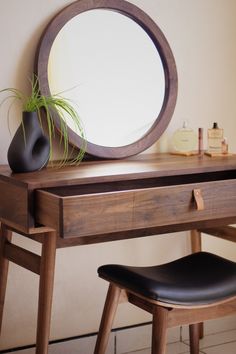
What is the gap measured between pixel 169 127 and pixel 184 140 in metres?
0.09

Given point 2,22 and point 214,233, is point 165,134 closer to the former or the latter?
point 214,233

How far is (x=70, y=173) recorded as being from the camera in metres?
2.11

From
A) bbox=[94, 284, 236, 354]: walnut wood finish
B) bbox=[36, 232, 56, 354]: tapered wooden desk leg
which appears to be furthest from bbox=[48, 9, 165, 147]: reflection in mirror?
bbox=[94, 284, 236, 354]: walnut wood finish

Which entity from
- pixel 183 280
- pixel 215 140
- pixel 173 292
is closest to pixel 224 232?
pixel 215 140

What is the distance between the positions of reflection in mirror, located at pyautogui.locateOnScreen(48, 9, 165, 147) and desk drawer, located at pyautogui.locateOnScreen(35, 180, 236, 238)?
407 mm

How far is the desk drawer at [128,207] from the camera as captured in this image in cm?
180

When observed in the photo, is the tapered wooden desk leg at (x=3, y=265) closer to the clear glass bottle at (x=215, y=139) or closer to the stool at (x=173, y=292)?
the stool at (x=173, y=292)

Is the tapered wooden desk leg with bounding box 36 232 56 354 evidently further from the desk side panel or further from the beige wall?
the beige wall

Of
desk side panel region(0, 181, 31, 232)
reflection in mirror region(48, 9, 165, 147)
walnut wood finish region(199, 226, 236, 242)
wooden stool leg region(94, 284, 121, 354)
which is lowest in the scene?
wooden stool leg region(94, 284, 121, 354)

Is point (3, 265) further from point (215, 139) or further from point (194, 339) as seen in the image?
point (215, 139)

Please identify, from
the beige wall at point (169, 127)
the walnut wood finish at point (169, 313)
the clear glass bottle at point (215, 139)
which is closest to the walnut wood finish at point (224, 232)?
the beige wall at point (169, 127)

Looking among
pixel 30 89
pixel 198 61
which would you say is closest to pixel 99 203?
pixel 30 89

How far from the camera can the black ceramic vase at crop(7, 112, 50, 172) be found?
6.83 ft

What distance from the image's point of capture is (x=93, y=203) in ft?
6.00
